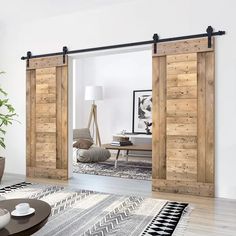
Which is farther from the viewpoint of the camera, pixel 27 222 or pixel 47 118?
pixel 47 118

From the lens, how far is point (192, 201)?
3498 millimetres

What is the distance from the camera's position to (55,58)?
4.77m

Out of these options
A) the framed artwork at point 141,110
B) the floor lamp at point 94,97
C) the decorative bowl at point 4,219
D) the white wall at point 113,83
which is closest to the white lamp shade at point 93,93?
the floor lamp at point 94,97

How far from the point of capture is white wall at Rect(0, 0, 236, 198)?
143 inches

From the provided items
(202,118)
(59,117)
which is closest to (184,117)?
(202,118)

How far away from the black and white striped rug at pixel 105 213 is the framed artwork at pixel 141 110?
3608mm

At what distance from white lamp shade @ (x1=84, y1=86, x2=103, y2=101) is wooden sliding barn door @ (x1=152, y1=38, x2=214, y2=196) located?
3616mm

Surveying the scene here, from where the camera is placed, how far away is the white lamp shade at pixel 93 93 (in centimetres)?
748

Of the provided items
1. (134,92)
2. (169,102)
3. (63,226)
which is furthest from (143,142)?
(63,226)

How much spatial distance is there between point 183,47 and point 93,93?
396 cm

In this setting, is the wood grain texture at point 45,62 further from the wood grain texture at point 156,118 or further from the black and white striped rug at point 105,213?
the black and white striped rug at point 105,213

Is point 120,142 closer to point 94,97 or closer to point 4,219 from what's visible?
point 94,97

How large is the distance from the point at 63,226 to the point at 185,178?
6.06ft

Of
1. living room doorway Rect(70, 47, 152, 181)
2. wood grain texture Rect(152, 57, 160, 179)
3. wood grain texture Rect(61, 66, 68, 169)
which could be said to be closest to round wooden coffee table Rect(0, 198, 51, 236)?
wood grain texture Rect(152, 57, 160, 179)
